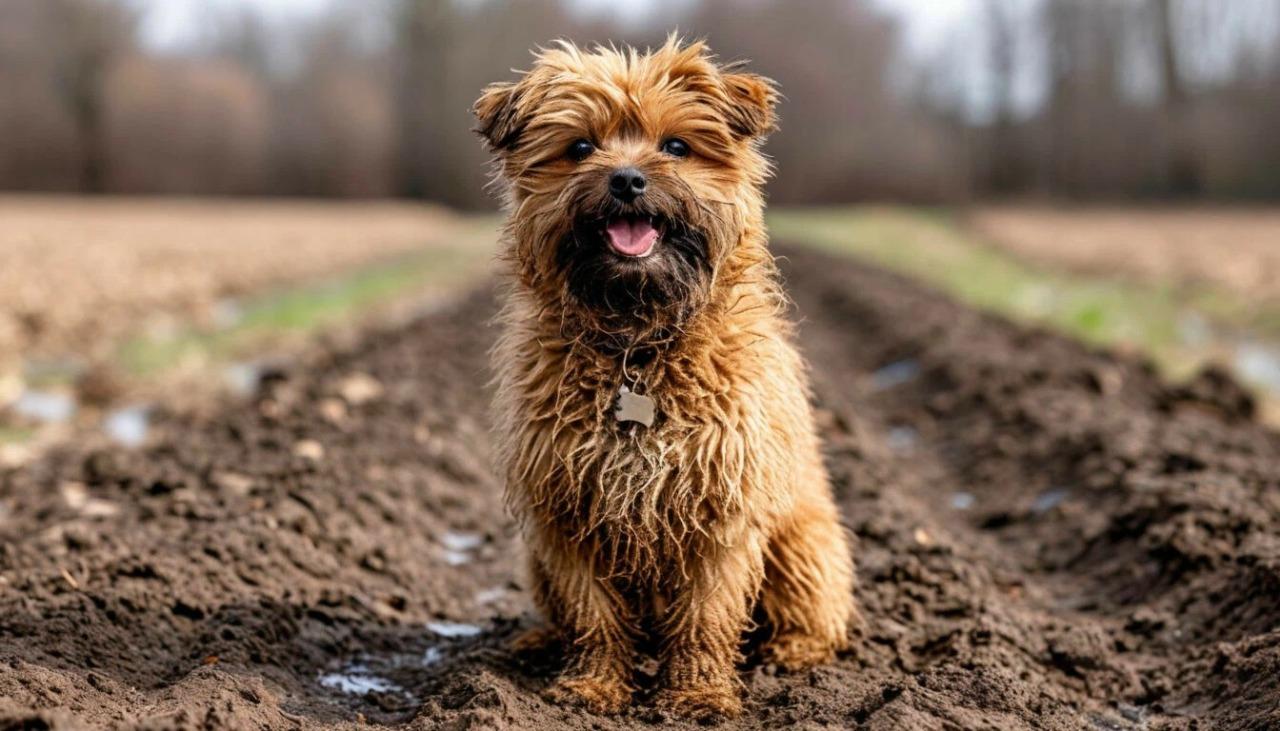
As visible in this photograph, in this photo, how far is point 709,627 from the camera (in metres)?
4.77

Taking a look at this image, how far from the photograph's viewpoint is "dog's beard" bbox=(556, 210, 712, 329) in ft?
15.0

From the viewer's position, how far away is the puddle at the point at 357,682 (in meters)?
5.29

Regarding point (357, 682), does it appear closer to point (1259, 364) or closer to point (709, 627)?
point (709, 627)

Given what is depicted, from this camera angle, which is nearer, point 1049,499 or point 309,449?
point 309,449

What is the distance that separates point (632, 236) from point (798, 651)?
1.93 meters

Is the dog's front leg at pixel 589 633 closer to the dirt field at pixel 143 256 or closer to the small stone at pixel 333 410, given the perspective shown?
the small stone at pixel 333 410

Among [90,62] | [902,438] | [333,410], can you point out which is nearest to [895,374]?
[902,438]

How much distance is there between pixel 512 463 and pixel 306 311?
13651 mm

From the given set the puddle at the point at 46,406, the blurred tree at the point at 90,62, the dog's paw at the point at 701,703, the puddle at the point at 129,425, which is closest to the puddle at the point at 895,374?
the puddle at the point at 129,425

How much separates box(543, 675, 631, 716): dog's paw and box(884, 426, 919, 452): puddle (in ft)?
17.7

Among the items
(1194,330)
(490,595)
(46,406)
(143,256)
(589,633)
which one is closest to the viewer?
(589,633)

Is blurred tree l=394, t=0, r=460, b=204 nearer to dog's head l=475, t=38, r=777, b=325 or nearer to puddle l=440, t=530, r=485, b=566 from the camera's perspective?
puddle l=440, t=530, r=485, b=566

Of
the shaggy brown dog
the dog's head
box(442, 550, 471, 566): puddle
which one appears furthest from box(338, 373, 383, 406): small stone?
the dog's head

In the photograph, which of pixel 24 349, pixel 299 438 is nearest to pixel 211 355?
pixel 24 349
